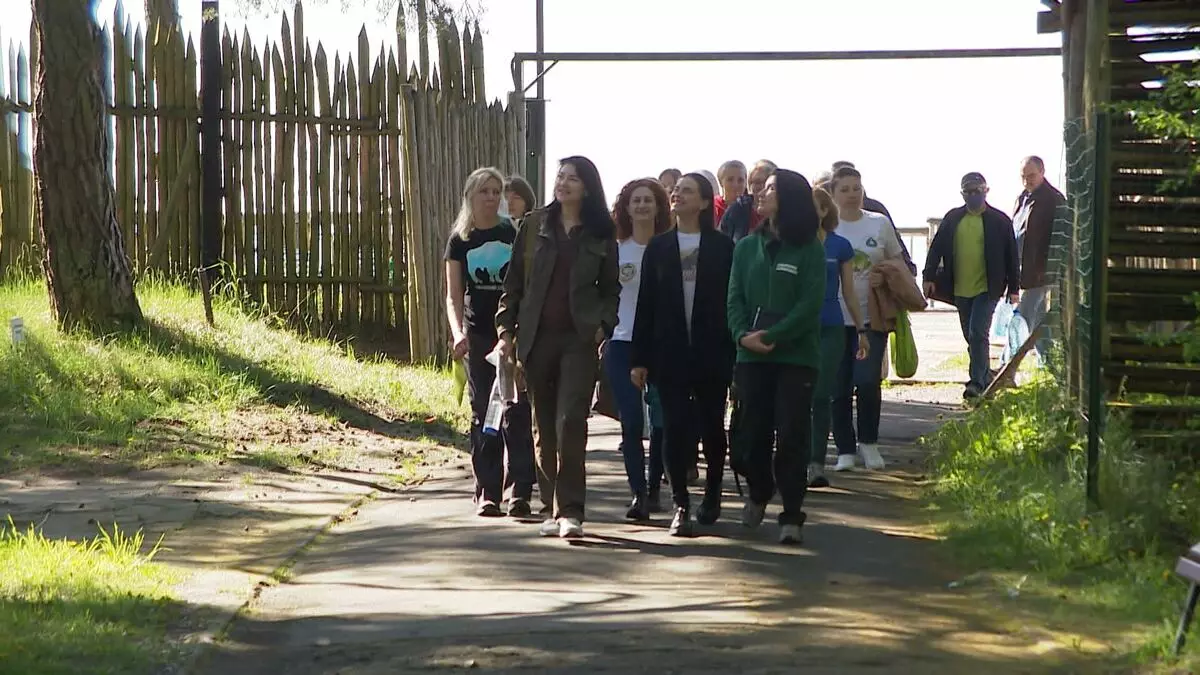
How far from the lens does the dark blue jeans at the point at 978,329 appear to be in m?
14.1

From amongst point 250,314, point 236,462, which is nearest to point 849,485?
point 236,462

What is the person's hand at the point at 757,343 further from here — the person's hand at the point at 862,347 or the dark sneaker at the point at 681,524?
the person's hand at the point at 862,347

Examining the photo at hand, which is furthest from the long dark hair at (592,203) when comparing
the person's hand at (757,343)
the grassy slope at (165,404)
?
the grassy slope at (165,404)

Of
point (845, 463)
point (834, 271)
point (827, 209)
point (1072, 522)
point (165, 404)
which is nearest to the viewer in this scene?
point (1072, 522)

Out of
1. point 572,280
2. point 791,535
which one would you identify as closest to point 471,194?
point 572,280

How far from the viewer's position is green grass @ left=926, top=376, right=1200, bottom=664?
22.6ft

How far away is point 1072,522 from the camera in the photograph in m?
8.16

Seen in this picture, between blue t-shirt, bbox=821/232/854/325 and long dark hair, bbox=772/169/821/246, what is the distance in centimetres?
158

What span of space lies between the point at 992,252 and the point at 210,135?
22.6ft

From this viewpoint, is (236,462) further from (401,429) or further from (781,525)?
(781,525)

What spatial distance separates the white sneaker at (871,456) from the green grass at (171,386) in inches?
132

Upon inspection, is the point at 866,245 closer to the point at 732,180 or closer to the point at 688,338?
the point at 732,180

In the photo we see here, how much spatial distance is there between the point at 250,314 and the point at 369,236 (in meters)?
1.43

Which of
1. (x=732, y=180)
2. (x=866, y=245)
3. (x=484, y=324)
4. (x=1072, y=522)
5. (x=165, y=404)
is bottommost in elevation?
(x=1072, y=522)
